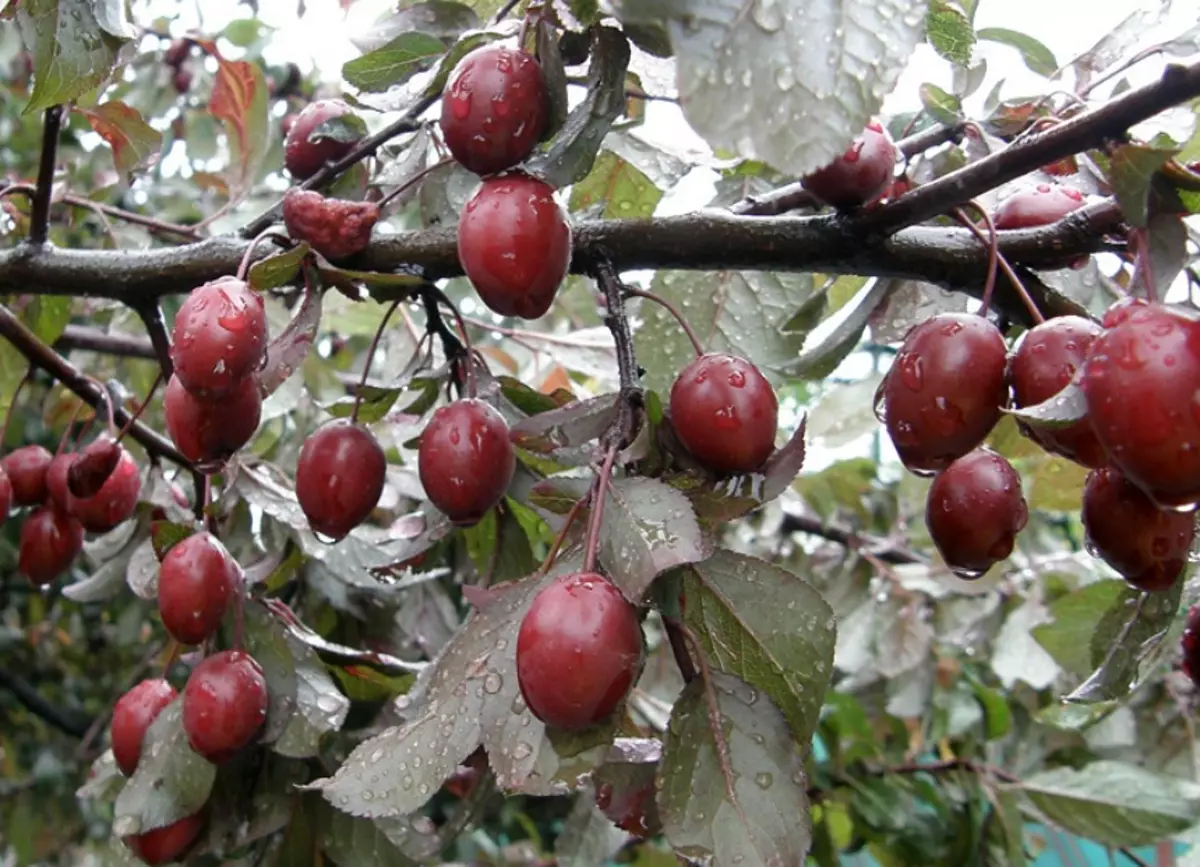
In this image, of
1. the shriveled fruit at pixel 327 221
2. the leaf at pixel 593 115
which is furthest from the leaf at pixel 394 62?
the leaf at pixel 593 115

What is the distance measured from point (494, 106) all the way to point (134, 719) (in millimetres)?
726

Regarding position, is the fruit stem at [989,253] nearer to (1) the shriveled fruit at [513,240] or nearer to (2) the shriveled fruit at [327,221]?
(1) the shriveled fruit at [513,240]

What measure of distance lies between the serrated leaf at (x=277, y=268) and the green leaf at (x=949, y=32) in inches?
19.2

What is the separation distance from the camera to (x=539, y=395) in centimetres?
95

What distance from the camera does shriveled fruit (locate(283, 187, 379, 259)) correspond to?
32.4 inches

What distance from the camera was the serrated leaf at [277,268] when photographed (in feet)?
2.45

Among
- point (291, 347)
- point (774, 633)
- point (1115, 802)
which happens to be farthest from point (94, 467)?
point (1115, 802)

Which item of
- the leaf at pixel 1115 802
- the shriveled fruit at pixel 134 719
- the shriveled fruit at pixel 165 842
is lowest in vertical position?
the leaf at pixel 1115 802

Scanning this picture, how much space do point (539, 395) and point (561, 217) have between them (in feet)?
0.90

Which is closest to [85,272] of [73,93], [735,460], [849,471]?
[73,93]

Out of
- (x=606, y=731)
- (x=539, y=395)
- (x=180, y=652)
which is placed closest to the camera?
(x=606, y=731)

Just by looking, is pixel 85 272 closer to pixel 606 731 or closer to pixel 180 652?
pixel 180 652

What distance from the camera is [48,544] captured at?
46.8 inches

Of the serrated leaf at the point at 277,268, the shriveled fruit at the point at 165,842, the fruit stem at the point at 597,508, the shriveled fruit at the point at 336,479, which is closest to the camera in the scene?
the fruit stem at the point at 597,508
